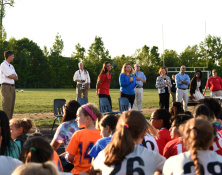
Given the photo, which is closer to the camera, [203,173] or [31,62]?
[203,173]

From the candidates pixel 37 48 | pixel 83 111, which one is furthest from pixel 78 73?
pixel 37 48

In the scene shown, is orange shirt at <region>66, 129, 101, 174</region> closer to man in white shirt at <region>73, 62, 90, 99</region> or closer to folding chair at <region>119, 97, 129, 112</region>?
folding chair at <region>119, 97, 129, 112</region>

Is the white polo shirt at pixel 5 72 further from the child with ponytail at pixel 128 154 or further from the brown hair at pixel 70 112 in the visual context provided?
the child with ponytail at pixel 128 154

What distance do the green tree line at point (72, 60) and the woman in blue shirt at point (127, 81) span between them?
5494cm

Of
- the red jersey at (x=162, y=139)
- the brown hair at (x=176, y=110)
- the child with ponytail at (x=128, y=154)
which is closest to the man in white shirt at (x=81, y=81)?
the brown hair at (x=176, y=110)

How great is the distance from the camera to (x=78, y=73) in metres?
14.3

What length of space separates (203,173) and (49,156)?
117 centimetres

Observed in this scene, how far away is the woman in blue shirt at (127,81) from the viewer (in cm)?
1166

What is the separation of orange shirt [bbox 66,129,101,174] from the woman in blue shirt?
7.44 metres

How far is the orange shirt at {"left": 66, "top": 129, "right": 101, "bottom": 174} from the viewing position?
4176mm

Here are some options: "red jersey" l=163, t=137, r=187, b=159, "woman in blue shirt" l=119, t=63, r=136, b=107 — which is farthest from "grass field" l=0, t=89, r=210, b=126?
"red jersey" l=163, t=137, r=187, b=159

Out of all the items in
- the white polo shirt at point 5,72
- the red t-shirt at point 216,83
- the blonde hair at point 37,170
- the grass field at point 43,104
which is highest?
the white polo shirt at point 5,72

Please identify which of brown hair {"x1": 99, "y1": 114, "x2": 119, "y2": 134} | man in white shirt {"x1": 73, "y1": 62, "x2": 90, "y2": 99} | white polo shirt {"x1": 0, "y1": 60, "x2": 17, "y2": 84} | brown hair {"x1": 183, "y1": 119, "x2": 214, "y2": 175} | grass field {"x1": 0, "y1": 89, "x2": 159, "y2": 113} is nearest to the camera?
brown hair {"x1": 183, "y1": 119, "x2": 214, "y2": 175}

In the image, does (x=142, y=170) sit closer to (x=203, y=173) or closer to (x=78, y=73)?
(x=203, y=173)
